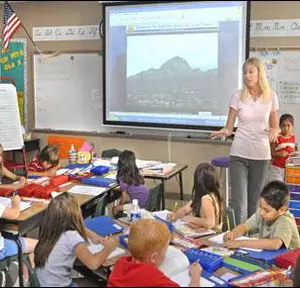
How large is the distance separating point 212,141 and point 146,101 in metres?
0.92

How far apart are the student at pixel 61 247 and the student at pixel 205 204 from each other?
68cm

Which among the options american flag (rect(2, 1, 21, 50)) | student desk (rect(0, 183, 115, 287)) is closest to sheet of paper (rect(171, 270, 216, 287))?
student desk (rect(0, 183, 115, 287))

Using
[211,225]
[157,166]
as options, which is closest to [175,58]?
[157,166]

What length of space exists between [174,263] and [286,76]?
325 centimetres

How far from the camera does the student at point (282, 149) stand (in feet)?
14.3

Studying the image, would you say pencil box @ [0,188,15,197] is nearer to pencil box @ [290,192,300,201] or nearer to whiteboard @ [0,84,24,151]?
whiteboard @ [0,84,24,151]

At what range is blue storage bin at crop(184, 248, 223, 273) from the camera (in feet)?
6.82

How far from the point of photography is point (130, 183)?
3.69m

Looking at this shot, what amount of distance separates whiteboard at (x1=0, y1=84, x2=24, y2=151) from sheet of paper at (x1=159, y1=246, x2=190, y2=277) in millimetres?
2659

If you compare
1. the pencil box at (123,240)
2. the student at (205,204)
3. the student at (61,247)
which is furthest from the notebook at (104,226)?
the student at (205,204)

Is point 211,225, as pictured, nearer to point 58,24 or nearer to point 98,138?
point 98,138

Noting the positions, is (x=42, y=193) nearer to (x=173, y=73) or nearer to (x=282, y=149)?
(x=282, y=149)

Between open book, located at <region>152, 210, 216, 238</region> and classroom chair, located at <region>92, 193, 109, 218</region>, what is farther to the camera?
classroom chair, located at <region>92, 193, 109, 218</region>

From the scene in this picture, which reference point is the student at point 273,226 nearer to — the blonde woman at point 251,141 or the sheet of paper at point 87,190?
the blonde woman at point 251,141
